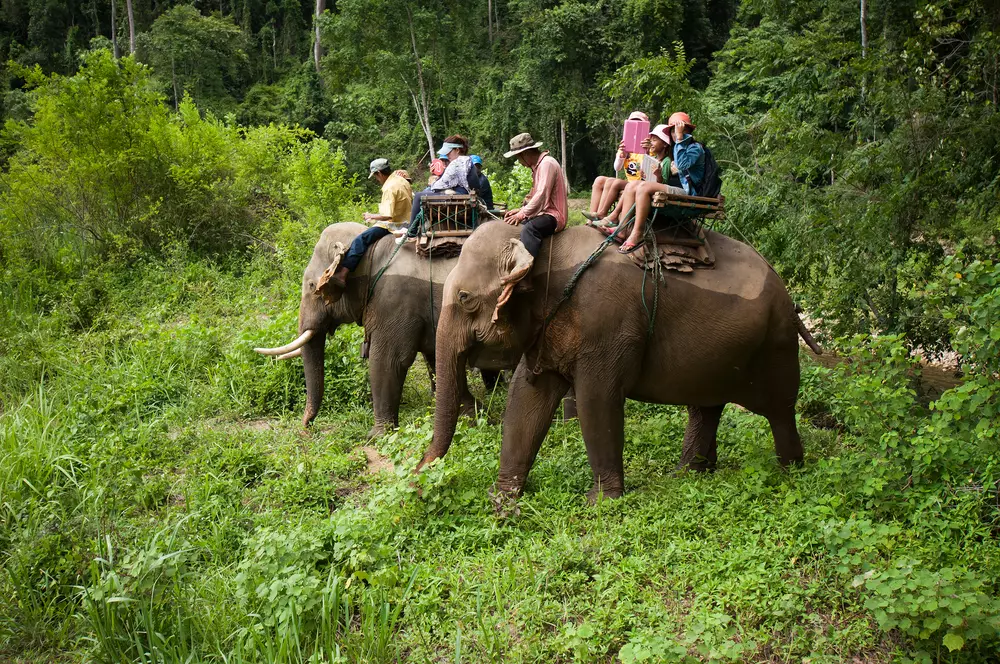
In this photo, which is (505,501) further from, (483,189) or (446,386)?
(483,189)

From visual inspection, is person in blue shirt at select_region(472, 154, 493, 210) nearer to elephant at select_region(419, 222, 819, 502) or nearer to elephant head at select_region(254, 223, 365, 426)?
elephant head at select_region(254, 223, 365, 426)

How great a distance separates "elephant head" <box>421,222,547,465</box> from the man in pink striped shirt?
0.34ft

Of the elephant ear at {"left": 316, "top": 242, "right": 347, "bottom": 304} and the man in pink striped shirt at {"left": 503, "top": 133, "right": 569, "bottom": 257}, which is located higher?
the man in pink striped shirt at {"left": 503, "top": 133, "right": 569, "bottom": 257}

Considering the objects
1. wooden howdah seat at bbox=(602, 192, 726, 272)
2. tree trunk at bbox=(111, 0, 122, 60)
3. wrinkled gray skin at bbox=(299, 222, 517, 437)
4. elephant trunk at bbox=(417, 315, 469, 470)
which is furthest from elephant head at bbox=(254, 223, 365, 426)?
tree trunk at bbox=(111, 0, 122, 60)

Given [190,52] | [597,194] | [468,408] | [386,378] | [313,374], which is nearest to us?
[597,194]

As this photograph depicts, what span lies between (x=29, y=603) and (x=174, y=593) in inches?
42.0

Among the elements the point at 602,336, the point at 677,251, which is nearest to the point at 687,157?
the point at 677,251

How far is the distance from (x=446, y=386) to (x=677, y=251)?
1.87 metres

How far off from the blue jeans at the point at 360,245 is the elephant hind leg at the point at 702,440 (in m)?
3.52

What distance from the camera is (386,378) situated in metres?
7.68

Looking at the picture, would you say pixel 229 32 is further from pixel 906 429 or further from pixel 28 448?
pixel 906 429

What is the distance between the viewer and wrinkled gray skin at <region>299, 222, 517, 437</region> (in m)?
7.70

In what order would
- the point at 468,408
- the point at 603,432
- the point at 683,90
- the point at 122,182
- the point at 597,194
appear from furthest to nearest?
the point at 122,182
the point at 683,90
the point at 468,408
the point at 597,194
the point at 603,432

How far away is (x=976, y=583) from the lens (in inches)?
146
